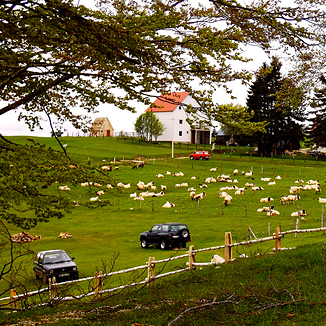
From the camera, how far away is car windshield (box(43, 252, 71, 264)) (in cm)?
2027

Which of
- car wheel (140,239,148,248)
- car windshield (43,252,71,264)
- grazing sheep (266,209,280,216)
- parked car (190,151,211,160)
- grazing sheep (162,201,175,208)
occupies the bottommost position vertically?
car wheel (140,239,148,248)

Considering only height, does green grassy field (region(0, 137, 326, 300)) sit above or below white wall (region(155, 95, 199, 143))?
below

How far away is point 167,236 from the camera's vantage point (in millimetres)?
25000

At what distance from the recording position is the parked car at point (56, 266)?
19.4 m

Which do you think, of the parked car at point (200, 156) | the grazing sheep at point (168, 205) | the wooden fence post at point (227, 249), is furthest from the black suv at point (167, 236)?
the parked car at point (200, 156)

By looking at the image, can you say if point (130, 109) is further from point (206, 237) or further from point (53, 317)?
Answer: point (206, 237)

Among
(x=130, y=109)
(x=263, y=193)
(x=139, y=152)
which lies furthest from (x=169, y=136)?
(x=130, y=109)

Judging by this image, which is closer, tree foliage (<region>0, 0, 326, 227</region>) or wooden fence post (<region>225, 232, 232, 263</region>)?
tree foliage (<region>0, 0, 326, 227</region>)

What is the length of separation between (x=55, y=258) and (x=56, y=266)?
900mm

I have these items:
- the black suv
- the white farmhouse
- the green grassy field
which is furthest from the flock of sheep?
the white farmhouse

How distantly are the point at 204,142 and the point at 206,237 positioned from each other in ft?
247

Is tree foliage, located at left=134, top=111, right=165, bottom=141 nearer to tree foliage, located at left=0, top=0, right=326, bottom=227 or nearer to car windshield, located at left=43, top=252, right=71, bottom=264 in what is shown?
car windshield, located at left=43, top=252, right=71, bottom=264

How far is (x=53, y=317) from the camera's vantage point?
9.28 m

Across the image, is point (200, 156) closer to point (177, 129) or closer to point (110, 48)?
point (177, 129)
